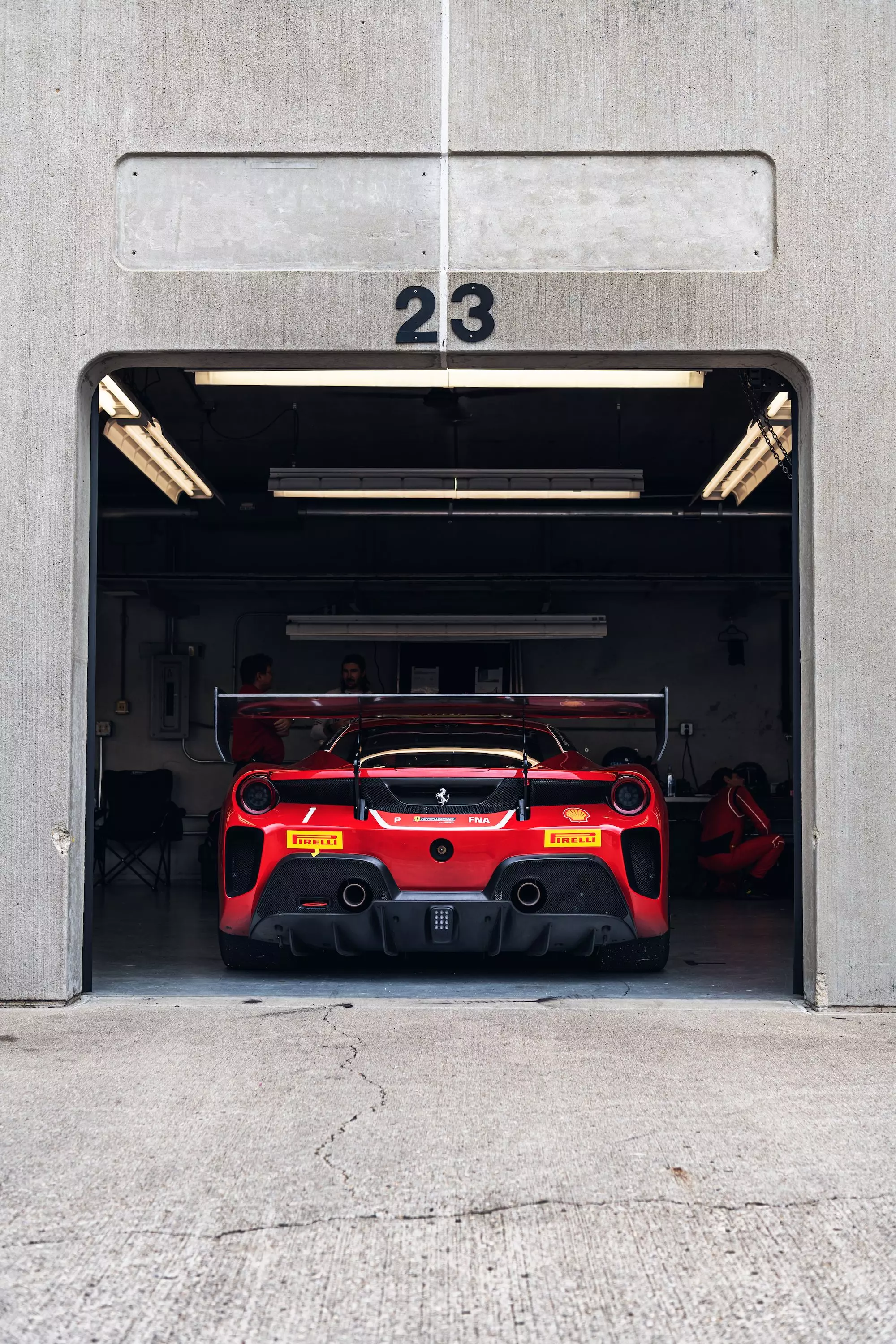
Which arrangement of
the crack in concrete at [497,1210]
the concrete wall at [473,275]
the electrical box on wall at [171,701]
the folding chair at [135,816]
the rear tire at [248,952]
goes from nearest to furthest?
the crack in concrete at [497,1210]
the concrete wall at [473,275]
the rear tire at [248,952]
the folding chair at [135,816]
the electrical box on wall at [171,701]

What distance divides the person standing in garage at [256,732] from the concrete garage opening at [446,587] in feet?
0.32

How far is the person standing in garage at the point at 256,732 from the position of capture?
777 centimetres

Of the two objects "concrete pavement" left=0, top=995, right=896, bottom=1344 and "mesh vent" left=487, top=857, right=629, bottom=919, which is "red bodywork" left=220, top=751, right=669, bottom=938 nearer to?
"mesh vent" left=487, top=857, right=629, bottom=919

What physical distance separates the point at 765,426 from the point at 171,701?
6904mm

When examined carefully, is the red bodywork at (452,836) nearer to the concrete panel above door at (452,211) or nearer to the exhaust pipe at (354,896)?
the exhaust pipe at (354,896)

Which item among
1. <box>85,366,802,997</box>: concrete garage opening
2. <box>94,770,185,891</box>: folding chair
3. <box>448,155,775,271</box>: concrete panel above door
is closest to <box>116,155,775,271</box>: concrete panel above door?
<box>448,155,775,271</box>: concrete panel above door

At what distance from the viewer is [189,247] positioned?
464 centimetres

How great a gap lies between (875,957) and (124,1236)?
296 centimetres

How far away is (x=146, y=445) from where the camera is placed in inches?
284

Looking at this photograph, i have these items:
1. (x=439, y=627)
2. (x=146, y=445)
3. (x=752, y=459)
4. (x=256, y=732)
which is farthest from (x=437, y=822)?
(x=439, y=627)

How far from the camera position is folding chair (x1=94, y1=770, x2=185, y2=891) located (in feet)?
34.9

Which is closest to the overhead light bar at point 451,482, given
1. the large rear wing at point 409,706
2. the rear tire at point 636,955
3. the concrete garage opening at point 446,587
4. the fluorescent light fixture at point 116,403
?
the concrete garage opening at point 446,587

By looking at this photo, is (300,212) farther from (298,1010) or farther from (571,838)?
(298,1010)

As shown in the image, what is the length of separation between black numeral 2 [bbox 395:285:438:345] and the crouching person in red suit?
5.96m
